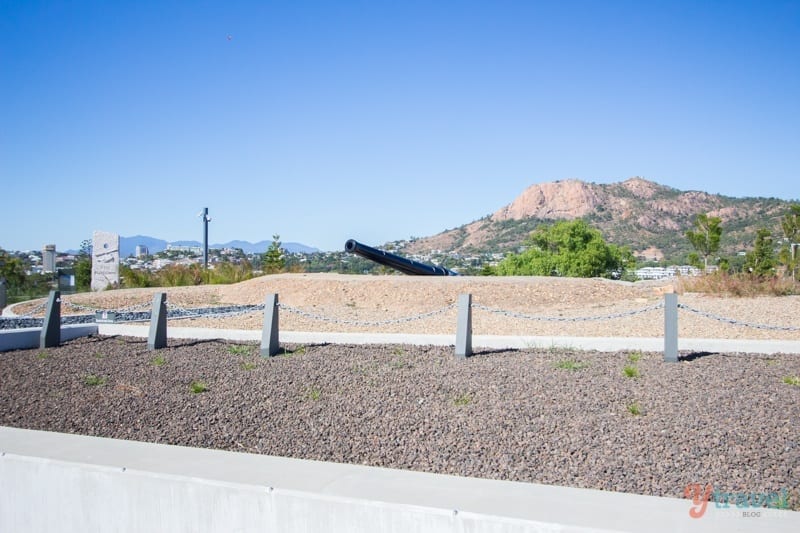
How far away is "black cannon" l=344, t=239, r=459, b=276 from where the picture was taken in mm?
23594

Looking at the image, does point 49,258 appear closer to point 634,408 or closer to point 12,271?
point 12,271

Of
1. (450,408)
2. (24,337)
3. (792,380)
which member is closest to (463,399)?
(450,408)

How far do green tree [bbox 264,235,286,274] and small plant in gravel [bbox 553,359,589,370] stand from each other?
22.5 meters

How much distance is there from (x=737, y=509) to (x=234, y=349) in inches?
317

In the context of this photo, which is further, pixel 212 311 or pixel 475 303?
pixel 475 303

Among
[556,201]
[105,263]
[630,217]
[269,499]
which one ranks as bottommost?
[269,499]

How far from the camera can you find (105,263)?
982 inches

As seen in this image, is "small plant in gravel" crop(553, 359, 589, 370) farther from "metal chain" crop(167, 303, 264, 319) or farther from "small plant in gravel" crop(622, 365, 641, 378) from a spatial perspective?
"metal chain" crop(167, 303, 264, 319)

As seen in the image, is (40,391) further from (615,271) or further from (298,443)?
(615,271)

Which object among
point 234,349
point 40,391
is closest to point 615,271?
point 234,349

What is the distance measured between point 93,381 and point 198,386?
1331 mm

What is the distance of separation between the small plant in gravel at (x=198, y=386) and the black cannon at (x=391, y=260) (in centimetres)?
1586

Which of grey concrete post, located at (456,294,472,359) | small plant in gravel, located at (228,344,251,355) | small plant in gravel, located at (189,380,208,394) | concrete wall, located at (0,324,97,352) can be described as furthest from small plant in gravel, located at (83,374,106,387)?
grey concrete post, located at (456,294,472,359)

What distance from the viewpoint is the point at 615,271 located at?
1961 inches
